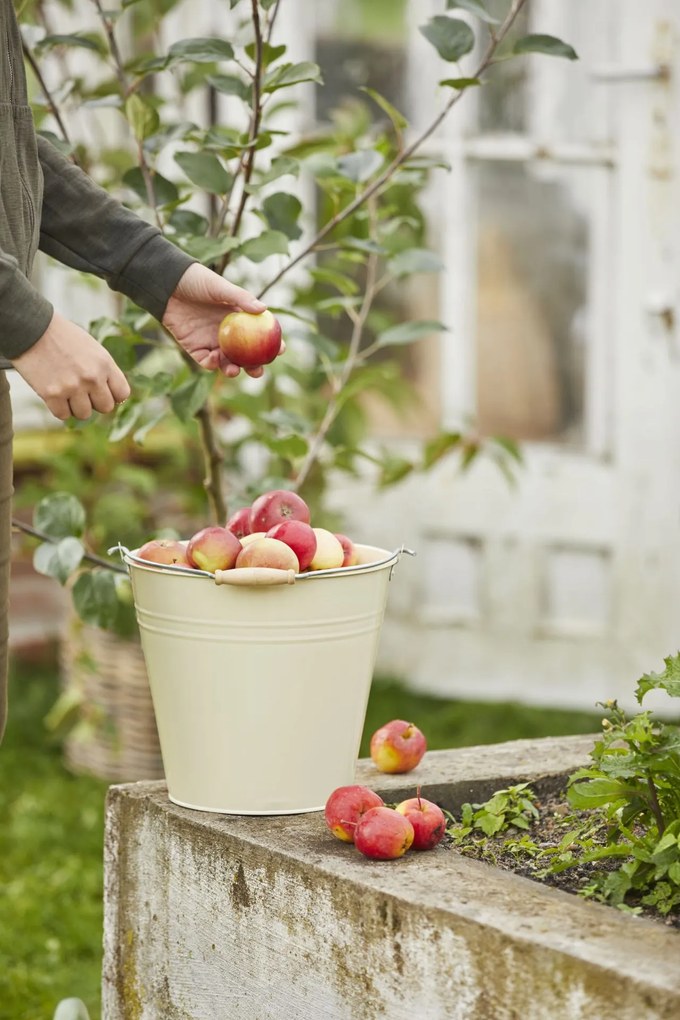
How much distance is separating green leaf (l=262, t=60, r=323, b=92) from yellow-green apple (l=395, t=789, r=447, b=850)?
881mm

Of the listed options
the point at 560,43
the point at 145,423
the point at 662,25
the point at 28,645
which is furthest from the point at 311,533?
the point at 28,645

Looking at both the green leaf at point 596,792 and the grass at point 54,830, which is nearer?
the green leaf at point 596,792

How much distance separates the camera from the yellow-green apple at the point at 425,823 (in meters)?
1.54

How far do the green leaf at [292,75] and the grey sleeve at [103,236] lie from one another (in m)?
0.25

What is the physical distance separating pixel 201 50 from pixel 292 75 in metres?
0.13

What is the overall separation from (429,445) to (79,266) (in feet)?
2.89

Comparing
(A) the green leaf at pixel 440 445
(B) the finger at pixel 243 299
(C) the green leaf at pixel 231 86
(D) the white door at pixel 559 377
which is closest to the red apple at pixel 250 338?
(B) the finger at pixel 243 299

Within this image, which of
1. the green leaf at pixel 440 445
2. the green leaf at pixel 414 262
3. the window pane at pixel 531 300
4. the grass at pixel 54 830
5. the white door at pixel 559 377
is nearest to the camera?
the green leaf at pixel 414 262

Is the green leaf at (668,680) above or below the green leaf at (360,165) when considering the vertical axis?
below

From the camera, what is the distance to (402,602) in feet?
12.1

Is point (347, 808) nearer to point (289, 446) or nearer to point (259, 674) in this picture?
point (259, 674)

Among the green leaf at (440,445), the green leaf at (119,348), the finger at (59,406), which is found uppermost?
the green leaf at (119,348)

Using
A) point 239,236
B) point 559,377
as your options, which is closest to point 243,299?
point 239,236

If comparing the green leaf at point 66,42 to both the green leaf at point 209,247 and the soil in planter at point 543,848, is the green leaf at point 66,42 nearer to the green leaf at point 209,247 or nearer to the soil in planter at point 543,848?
the green leaf at point 209,247
